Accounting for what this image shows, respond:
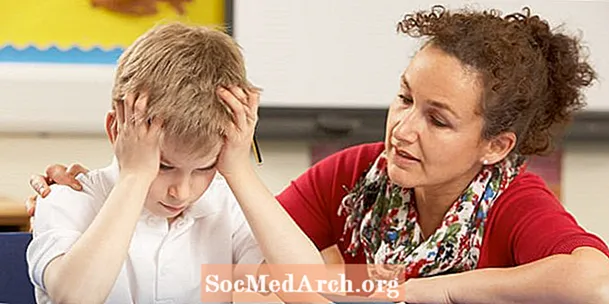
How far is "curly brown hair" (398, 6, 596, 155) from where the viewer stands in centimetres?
156

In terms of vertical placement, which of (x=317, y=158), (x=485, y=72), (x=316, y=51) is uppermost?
(x=485, y=72)

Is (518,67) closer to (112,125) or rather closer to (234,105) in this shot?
(234,105)

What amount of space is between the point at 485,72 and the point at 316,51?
→ 95 cm

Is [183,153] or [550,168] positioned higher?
[183,153]

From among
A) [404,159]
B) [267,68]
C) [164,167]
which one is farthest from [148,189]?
[267,68]

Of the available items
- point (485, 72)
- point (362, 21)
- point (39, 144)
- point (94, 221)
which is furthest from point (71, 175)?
point (362, 21)

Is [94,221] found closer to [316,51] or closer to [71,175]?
[71,175]

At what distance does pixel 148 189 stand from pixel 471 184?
0.57 meters

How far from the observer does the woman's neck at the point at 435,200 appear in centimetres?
164

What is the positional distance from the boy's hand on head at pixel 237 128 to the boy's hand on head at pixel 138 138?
0.09 meters

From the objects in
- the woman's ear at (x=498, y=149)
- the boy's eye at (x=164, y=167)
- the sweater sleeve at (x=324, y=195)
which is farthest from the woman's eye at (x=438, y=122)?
the boy's eye at (x=164, y=167)

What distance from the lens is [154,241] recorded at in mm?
→ 1389

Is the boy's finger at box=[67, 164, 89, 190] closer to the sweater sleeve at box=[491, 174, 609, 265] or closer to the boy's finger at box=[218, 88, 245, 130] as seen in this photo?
the boy's finger at box=[218, 88, 245, 130]

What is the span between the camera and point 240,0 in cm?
240
